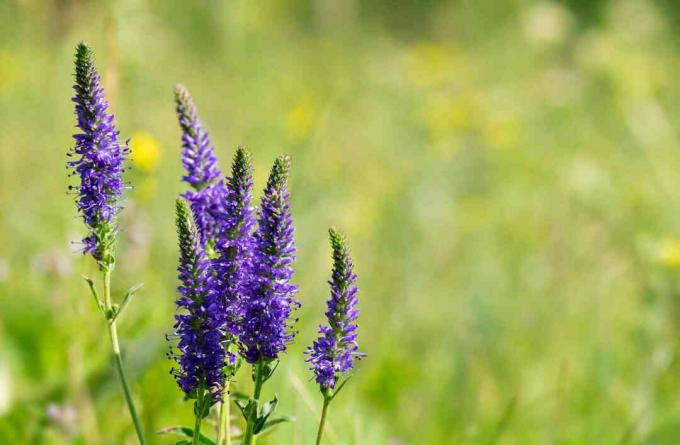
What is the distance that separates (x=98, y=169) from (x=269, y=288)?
0.34 metres

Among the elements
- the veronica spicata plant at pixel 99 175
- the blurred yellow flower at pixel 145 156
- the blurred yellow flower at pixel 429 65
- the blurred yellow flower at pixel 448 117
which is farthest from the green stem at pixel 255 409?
the blurred yellow flower at pixel 429 65

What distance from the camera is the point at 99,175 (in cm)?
143

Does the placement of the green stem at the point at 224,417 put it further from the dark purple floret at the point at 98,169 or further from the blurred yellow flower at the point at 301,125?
the blurred yellow flower at the point at 301,125

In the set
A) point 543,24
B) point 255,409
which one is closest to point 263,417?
point 255,409

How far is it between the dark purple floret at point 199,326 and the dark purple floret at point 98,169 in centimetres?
14

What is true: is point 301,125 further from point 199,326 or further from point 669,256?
point 199,326

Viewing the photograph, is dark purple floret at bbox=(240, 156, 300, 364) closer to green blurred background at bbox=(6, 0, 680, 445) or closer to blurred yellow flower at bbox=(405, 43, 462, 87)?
green blurred background at bbox=(6, 0, 680, 445)

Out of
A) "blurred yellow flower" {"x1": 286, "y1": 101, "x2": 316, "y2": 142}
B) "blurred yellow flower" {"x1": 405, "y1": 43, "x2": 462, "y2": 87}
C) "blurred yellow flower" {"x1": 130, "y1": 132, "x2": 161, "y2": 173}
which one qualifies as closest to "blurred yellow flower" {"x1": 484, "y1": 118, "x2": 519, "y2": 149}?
"blurred yellow flower" {"x1": 405, "y1": 43, "x2": 462, "y2": 87}

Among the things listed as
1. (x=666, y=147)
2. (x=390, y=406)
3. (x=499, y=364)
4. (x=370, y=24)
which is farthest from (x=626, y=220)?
(x=370, y=24)

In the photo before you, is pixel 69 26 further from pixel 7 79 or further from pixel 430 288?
pixel 430 288

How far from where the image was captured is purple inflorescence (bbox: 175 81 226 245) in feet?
5.08

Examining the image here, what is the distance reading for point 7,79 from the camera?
20.2 ft

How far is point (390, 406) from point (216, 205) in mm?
1708

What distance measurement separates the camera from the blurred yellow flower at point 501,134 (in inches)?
235
